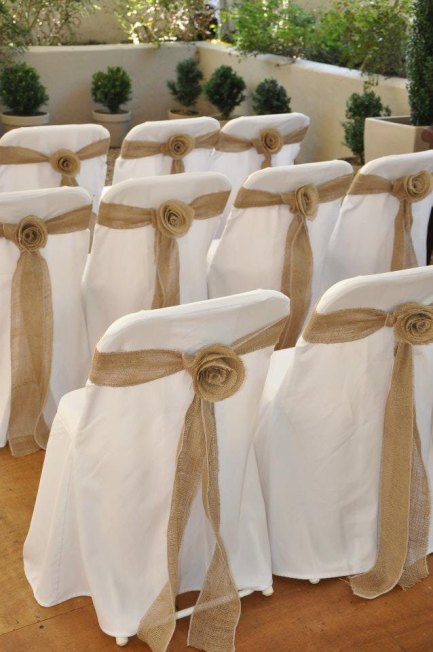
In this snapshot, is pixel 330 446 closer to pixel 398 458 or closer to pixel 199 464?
pixel 398 458

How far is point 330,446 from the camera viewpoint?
2.67m

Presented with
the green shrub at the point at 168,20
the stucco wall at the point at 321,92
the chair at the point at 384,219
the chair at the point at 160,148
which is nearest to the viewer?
the chair at the point at 384,219

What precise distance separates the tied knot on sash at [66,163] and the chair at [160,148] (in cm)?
29

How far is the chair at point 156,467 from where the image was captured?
2262 millimetres

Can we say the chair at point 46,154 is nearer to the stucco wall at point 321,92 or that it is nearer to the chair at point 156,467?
the chair at point 156,467

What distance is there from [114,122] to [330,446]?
21.0ft

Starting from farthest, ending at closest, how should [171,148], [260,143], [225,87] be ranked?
1. [225,87]
2. [260,143]
3. [171,148]

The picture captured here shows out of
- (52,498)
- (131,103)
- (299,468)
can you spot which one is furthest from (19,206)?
(131,103)

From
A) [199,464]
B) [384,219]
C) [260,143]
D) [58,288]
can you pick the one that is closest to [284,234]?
[384,219]

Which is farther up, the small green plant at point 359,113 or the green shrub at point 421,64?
the green shrub at point 421,64

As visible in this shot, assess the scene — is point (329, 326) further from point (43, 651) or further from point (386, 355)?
point (43, 651)

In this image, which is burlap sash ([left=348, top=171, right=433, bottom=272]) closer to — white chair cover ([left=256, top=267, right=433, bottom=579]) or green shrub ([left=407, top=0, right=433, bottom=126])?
white chair cover ([left=256, top=267, right=433, bottom=579])

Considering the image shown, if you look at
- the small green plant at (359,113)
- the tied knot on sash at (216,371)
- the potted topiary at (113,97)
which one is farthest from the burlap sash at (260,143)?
the potted topiary at (113,97)

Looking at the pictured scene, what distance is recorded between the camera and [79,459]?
7.81 feet
